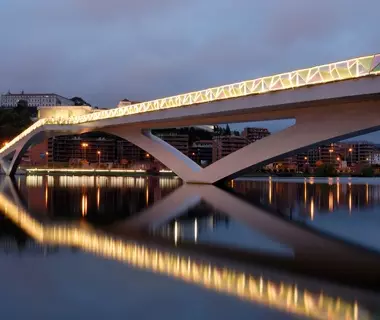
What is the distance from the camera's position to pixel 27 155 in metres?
88.8

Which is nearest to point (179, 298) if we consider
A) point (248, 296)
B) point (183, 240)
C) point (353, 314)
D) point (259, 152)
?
point (248, 296)

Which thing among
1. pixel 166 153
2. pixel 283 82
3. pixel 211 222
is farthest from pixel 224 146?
pixel 211 222

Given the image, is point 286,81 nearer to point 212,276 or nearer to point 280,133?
point 280,133

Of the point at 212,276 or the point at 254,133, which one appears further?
the point at 254,133

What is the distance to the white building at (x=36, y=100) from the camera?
145 meters

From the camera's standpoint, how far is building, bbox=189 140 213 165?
96.2 meters

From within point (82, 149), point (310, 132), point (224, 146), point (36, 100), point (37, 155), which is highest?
point (36, 100)

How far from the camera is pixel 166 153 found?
3131 centimetres

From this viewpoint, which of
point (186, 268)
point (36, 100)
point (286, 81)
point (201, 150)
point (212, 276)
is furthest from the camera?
point (36, 100)

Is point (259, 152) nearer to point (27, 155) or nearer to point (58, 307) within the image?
point (58, 307)

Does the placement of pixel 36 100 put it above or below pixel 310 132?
above

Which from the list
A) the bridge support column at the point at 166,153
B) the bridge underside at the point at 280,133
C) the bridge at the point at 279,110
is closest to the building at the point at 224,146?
the bridge support column at the point at 166,153

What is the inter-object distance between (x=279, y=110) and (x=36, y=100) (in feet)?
447

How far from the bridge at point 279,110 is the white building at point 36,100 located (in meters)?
119
